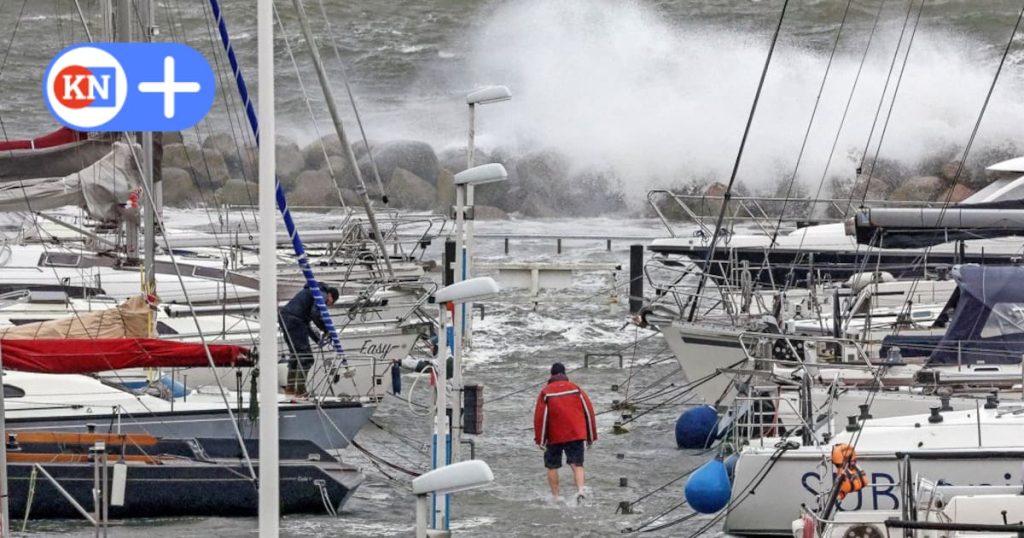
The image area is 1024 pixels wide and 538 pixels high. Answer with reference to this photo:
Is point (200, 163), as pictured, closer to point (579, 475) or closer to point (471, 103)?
point (471, 103)

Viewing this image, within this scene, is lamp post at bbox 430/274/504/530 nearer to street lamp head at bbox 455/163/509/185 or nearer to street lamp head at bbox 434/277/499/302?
street lamp head at bbox 434/277/499/302

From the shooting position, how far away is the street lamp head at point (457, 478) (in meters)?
8.63

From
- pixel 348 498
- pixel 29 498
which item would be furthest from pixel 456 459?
pixel 29 498

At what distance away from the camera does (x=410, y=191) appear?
4669cm

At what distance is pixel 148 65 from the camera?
1059cm

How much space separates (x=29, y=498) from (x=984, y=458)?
22.0 ft

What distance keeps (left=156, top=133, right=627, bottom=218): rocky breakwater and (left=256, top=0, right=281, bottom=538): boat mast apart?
3601 cm

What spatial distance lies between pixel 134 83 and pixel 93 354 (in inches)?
139

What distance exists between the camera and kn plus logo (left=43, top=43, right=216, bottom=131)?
10.5m

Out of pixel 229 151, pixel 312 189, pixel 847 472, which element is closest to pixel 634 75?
pixel 312 189

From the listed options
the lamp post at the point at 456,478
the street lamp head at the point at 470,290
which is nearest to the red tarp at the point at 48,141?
the street lamp head at the point at 470,290

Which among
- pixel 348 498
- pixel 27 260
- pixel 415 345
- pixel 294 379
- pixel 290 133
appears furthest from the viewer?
pixel 290 133

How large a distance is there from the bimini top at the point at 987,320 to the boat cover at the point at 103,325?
707 centimetres

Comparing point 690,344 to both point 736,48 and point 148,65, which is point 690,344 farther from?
point 736,48
